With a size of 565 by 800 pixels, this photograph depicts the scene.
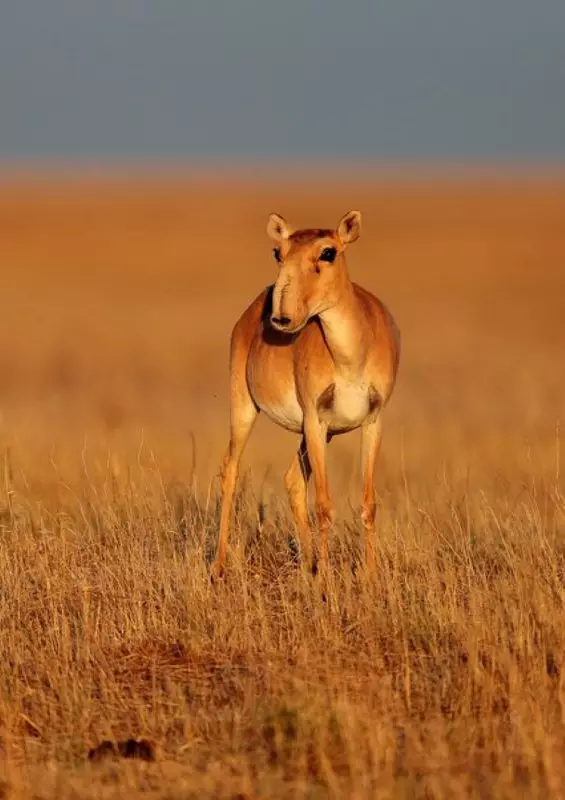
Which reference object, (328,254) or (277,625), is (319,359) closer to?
(328,254)

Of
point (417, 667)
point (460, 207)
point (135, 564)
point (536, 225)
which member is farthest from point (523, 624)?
point (460, 207)

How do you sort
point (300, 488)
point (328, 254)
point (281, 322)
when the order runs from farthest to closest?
point (300, 488) → point (328, 254) → point (281, 322)

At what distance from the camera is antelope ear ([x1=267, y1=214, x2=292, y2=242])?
30.0 ft

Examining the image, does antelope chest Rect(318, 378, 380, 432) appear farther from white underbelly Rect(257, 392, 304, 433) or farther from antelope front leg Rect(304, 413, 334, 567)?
white underbelly Rect(257, 392, 304, 433)

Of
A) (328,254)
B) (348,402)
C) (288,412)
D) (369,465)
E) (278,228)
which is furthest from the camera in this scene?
(288,412)

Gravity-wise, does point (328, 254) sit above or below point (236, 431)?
above

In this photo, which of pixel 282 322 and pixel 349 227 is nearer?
pixel 282 322

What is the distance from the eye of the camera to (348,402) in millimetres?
9430

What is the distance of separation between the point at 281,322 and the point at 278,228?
0.80m

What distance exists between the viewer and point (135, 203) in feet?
297

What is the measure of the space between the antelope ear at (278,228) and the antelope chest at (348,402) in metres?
0.94

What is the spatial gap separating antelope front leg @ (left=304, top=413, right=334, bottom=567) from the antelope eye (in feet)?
3.31

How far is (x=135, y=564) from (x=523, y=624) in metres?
2.42

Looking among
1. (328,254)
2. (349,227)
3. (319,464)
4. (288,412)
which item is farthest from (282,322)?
(288,412)
